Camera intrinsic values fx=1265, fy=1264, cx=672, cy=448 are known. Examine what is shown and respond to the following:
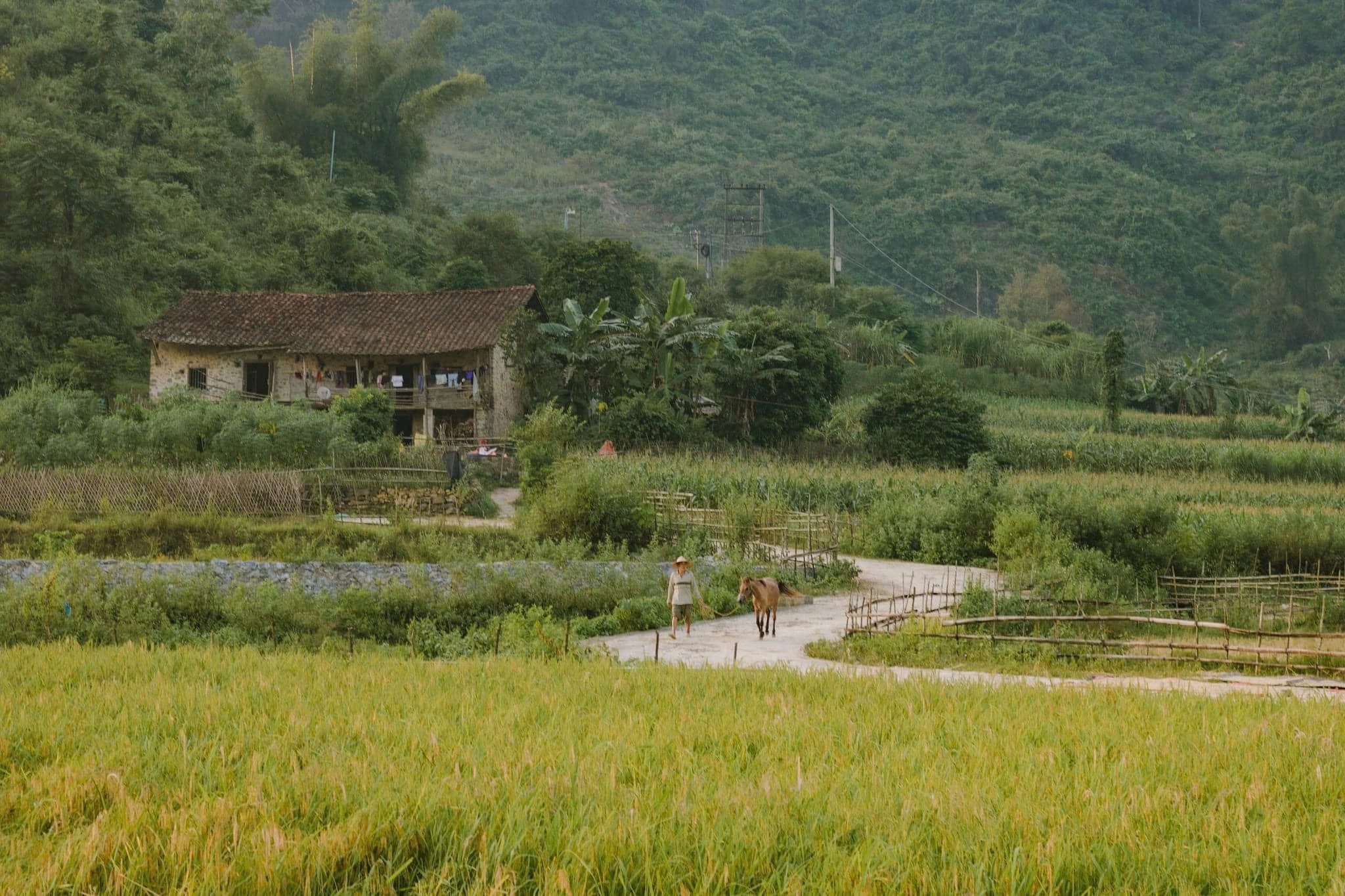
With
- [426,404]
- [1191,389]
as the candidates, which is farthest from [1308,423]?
[426,404]

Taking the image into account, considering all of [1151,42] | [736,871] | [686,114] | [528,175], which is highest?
[1151,42]

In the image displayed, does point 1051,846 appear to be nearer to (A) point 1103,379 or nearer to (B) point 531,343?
(B) point 531,343

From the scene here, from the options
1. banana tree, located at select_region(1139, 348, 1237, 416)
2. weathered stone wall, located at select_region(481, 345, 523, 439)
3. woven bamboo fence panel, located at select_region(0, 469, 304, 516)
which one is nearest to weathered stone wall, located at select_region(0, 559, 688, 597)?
woven bamboo fence panel, located at select_region(0, 469, 304, 516)

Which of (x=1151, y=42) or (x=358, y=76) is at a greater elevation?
(x=1151, y=42)

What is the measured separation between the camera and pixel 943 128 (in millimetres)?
120375

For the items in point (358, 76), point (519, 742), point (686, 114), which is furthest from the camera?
point (686, 114)

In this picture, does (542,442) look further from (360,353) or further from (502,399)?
(360,353)

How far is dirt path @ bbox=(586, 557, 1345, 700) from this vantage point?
33.2 feet

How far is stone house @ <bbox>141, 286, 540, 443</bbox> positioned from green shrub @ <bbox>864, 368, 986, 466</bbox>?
11.9m

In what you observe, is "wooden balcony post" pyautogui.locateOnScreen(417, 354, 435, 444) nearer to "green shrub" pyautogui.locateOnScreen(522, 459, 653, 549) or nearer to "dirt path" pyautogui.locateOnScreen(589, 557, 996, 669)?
"green shrub" pyautogui.locateOnScreen(522, 459, 653, 549)

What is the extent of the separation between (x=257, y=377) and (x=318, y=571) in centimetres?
2562

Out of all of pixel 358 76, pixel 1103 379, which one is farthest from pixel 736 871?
pixel 358 76

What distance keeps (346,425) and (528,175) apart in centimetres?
7610

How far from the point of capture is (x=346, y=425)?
103 ft
